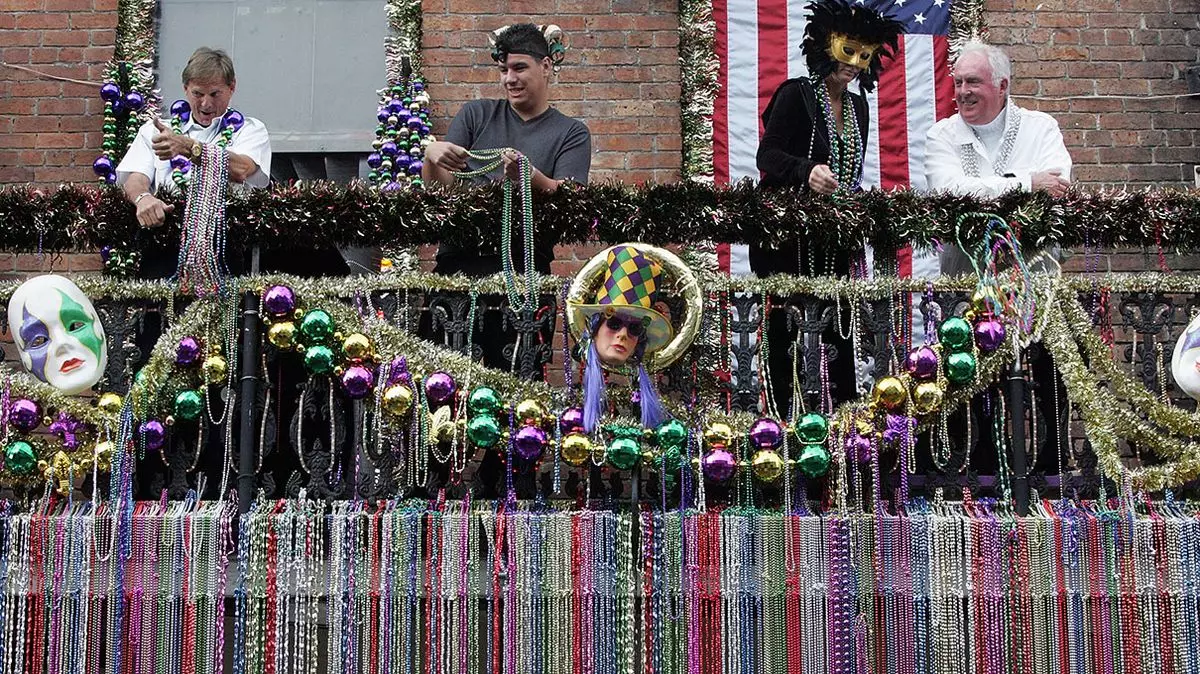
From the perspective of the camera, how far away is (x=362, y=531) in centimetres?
595

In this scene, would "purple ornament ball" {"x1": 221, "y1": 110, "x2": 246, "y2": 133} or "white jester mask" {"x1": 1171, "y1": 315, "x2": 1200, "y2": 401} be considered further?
"purple ornament ball" {"x1": 221, "y1": 110, "x2": 246, "y2": 133}

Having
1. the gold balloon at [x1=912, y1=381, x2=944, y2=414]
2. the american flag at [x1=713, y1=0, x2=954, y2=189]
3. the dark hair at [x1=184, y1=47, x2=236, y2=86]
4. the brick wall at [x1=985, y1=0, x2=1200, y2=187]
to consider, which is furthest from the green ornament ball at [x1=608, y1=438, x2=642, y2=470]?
the brick wall at [x1=985, y1=0, x2=1200, y2=187]

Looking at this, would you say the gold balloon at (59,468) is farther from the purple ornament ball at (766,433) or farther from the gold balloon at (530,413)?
the purple ornament ball at (766,433)

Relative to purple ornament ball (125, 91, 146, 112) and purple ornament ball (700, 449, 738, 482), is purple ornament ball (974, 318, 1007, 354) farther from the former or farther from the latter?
purple ornament ball (125, 91, 146, 112)

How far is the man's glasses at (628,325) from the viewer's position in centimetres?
591

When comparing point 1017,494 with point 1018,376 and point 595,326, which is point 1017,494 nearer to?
point 1018,376

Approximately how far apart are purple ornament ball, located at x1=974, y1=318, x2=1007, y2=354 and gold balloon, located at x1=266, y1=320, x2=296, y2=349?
2519 millimetres

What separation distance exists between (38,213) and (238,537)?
144 centimetres

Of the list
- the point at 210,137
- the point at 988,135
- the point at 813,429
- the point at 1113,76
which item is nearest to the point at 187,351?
the point at 210,137

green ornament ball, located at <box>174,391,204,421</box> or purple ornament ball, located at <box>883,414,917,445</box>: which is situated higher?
green ornament ball, located at <box>174,391,204,421</box>

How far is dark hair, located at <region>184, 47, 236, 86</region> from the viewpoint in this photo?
22.5 feet

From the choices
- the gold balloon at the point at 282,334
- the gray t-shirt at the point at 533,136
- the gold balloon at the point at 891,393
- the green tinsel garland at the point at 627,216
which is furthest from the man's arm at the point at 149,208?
the gold balloon at the point at 891,393

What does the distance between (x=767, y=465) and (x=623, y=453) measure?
526 millimetres

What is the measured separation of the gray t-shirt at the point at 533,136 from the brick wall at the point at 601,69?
1.95 m
